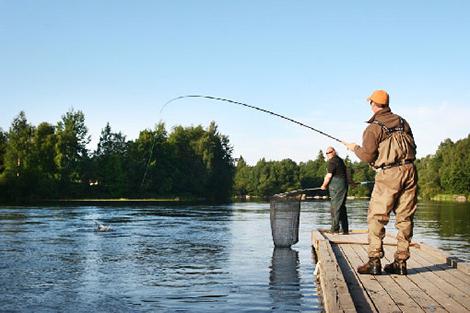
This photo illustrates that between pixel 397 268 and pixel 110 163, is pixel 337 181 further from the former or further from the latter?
pixel 110 163

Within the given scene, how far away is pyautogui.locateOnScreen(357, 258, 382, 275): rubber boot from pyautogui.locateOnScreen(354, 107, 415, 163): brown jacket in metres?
1.26

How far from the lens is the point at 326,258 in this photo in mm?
8141

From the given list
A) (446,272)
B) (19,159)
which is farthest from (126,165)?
(446,272)

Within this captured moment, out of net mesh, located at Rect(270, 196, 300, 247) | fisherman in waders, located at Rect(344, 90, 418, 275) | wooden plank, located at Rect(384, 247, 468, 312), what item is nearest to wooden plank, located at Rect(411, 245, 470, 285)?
wooden plank, located at Rect(384, 247, 468, 312)

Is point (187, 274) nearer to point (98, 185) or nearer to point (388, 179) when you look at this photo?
point (388, 179)

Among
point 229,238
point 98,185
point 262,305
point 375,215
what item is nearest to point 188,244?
point 229,238

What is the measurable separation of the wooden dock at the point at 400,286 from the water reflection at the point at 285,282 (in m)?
0.64

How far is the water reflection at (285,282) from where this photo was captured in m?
7.47

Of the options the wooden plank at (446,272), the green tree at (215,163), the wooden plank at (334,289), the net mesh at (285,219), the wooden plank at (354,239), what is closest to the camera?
the wooden plank at (334,289)

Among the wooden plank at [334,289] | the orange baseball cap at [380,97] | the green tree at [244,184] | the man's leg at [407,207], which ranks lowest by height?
the wooden plank at [334,289]

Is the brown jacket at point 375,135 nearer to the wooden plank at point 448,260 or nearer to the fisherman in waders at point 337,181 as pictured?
the wooden plank at point 448,260

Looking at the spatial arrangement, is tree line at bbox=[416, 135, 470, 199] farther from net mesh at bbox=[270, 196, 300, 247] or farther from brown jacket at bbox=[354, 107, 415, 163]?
brown jacket at bbox=[354, 107, 415, 163]

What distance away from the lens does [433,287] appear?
627 cm

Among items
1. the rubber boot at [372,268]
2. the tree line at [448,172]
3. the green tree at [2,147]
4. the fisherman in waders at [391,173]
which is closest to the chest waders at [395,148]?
the fisherman in waders at [391,173]
